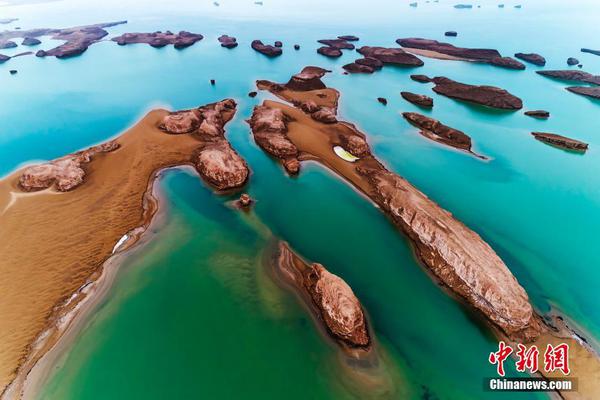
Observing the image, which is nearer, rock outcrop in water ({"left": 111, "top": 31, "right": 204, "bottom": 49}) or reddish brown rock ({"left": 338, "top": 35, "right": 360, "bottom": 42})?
rock outcrop in water ({"left": 111, "top": 31, "right": 204, "bottom": 49})

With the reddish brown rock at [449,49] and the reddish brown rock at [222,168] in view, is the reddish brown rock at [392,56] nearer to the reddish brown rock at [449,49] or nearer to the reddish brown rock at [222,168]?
the reddish brown rock at [449,49]

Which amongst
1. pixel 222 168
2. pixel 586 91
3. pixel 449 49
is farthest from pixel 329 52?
pixel 222 168

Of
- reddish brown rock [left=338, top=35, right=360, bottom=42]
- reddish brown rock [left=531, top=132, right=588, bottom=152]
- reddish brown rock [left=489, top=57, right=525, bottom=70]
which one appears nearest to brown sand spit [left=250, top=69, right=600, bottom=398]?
reddish brown rock [left=531, top=132, right=588, bottom=152]

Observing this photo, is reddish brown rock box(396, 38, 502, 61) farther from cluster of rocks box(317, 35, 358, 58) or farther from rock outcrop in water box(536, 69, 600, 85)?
cluster of rocks box(317, 35, 358, 58)

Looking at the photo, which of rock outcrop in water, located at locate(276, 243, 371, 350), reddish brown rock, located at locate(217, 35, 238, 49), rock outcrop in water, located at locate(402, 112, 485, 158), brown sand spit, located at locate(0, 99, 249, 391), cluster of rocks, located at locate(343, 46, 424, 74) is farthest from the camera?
reddish brown rock, located at locate(217, 35, 238, 49)

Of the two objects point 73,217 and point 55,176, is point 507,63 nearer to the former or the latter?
point 73,217
